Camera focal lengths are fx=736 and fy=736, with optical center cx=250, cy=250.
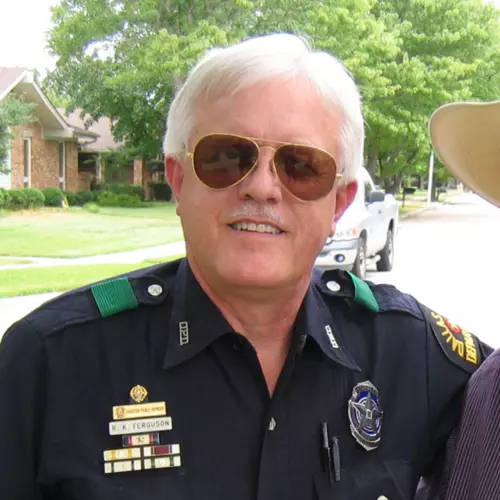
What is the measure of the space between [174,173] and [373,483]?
90cm

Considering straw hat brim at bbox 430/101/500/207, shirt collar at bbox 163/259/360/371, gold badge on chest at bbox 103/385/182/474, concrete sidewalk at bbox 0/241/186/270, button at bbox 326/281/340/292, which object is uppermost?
straw hat brim at bbox 430/101/500/207

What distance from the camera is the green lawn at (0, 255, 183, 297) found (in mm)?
8797

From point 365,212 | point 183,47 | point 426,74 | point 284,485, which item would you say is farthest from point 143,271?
point 426,74

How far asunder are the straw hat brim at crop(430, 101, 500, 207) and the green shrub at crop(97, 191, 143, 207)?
27965mm

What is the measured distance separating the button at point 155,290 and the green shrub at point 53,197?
25258mm

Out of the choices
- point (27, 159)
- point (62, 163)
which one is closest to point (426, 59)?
point (62, 163)

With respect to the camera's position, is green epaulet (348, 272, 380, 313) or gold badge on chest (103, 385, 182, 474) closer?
gold badge on chest (103, 385, 182, 474)

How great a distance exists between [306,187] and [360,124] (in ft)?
0.80

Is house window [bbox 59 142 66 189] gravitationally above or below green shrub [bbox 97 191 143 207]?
above

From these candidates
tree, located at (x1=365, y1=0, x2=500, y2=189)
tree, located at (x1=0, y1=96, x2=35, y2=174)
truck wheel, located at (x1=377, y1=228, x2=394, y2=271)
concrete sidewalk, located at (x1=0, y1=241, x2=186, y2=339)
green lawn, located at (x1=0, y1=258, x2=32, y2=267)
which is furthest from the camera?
tree, located at (x1=365, y1=0, x2=500, y2=189)

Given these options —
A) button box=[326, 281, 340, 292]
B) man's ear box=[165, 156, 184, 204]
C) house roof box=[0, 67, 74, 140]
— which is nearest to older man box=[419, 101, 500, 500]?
button box=[326, 281, 340, 292]

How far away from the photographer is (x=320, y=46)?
20.5m

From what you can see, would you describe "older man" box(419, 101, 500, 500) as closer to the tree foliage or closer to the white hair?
the white hair

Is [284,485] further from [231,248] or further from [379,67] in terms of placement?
[379,67]
